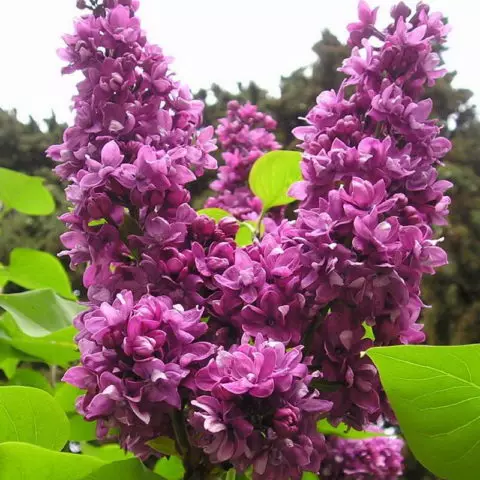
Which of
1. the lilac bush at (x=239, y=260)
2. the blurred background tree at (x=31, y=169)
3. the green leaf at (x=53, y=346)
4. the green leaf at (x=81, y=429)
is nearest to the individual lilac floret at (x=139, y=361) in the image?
the lilac bush at (x=239, y=260)

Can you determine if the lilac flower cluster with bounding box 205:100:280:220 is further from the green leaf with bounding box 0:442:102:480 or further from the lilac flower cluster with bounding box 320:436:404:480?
the green leaf with bounding box 0:442:102:480

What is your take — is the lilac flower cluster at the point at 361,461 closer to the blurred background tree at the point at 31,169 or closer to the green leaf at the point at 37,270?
the green leaf at the point at 37,270

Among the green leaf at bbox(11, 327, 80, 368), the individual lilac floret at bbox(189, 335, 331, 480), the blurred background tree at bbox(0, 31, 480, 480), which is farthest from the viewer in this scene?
the blurred background tree at bbox(0, 31, 480, 480)

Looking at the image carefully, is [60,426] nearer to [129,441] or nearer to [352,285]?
[129,441]

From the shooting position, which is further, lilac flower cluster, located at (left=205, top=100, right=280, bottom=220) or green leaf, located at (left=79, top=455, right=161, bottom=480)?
lilac flower cluster, located at (left=205, top=100, right=280, bottom=220)

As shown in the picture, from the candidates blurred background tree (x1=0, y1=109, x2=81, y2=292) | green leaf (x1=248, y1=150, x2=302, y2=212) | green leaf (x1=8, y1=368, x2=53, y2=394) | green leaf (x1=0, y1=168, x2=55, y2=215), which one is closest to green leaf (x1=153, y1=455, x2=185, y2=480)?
green leaf (x1=8, y1=368, x2=53, y2=394)

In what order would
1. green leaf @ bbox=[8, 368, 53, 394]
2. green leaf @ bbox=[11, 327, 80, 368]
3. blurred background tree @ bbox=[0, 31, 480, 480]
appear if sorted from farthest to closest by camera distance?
1. blurred background tree @ bbox=[0, 31, 480, 480]
2. green leaf @ bbox=[8, 368, 53, 394]
3. green leaf @ bbox=[11, 327, 80, 368]

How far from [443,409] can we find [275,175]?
389 mm

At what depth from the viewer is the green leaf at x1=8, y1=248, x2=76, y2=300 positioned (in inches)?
34.7

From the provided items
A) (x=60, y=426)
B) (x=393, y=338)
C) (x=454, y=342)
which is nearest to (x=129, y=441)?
(x=60, y=426)

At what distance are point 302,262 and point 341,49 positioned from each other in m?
1.47

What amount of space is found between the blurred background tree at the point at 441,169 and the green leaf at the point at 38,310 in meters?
0.75

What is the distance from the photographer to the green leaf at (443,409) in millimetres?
405

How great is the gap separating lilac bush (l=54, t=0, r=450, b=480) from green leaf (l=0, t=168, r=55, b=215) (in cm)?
45
